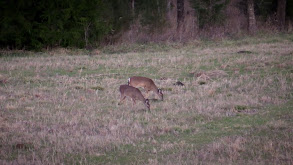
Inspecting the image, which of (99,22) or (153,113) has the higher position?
(99,22)

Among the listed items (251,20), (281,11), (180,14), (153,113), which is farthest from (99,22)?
(153,113)

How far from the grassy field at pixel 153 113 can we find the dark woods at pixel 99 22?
7.02m

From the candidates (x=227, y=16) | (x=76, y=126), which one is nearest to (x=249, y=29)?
(x=227, y=16)

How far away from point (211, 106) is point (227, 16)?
22.0m

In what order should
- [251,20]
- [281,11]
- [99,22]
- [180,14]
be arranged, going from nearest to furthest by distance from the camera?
[99,22], [251,20], [180,14], [281,11]

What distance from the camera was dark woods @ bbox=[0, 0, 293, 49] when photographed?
24625mm

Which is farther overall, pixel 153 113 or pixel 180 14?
pixel 180 14

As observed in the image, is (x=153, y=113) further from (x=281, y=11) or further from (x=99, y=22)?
(x=281, y=11)

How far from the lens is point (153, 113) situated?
9.95 m

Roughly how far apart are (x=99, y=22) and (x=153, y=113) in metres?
17.4

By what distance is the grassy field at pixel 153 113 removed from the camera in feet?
22.4

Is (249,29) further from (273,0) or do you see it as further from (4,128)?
(4,128)

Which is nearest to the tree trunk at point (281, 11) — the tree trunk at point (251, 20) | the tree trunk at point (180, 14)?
the tree trunk at point (251, 20)

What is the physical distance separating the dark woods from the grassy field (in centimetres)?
702
